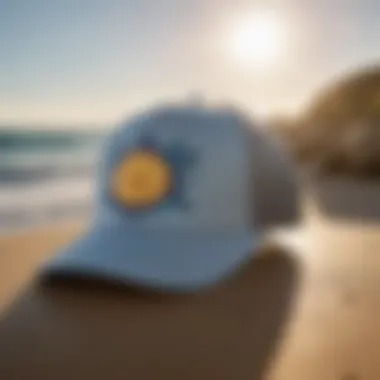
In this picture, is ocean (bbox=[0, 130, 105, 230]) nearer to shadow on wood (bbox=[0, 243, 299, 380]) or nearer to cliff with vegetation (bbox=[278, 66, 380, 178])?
shadow on wood (bbox=[0, 243, 299, 380])

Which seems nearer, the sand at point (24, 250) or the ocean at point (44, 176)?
the sand at point (24, 250)

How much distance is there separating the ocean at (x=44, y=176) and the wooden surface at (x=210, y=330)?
0.66m

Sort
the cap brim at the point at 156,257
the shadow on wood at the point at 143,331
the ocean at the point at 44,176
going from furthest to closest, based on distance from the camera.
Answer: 1. the ocean at the point at 44,176
2. the cap brim at the point at 156,257
3. the shadow on wood at the point at 143,331

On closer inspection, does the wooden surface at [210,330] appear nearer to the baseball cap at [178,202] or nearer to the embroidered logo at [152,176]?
the baseball cap at [178,202]

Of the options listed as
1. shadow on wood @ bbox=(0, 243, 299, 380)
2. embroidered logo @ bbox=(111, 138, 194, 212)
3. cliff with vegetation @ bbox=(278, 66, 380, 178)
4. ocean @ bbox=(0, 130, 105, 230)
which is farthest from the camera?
cliff with vegetation @ bbox=(278, 66, 380, 178)

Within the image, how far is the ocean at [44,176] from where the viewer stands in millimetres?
2840

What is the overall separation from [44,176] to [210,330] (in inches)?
132

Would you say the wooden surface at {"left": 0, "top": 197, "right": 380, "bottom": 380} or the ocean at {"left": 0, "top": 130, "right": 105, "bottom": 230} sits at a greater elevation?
the ocean at {"left": 0, "top": 130, "right": 105, "bottom": 230}

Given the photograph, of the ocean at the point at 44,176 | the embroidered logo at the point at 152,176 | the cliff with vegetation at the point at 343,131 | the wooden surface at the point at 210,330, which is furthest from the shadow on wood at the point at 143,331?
the cliff with vegetation at the point at 343,131

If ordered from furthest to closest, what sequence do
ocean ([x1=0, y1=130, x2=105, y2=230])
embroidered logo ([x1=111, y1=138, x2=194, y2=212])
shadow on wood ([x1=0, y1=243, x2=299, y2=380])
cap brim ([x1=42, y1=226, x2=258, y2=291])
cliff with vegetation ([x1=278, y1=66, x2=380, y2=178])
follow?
cliff with vegetation ([x1=278, y1=66, x2=380, y2=178]) < ocean ([x1=0, y1=130, x2=105, y2=230]) < embroidered logo ([x1=111, y1=138, x2=194, y2=212]) < cap brim ([x1=42, y1=226, x2=258, y2=291]) < shadow on wood ([x1=0, y1=243, x2=299, y2=380])

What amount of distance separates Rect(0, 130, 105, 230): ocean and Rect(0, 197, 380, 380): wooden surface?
66 cm

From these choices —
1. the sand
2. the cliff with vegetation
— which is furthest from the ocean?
the cliff with vegetation

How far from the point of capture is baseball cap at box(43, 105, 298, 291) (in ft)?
4.20

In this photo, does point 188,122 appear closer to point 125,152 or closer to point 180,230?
point 125,152
